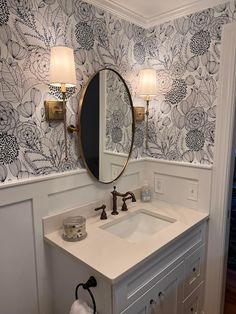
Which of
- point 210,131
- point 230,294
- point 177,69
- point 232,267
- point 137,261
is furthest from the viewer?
point 232,267

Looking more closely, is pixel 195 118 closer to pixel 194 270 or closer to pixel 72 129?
pixel 72 129

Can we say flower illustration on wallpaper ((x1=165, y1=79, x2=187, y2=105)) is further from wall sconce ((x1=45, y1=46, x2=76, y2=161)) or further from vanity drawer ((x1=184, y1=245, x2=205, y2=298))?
vanity drawer ((x1=184, y1=245, x2=205, y2=298))

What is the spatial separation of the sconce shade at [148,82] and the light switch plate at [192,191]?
2.31 feet

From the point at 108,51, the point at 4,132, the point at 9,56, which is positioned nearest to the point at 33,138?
the point at 4,132

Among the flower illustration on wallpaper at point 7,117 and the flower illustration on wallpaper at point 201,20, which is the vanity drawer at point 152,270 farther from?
the flower illustration on wallpaper at point 201,20

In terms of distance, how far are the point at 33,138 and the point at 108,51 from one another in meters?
0.77

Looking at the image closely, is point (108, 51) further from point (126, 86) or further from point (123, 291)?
point (123, 291)

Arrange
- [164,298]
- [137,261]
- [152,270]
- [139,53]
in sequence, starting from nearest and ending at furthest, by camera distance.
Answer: [137,261] < [152,270] < [164,298] < [139,53]

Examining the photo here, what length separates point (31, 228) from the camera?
4.12 ft

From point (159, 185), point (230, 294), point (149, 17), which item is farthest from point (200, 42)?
point (230, 294)

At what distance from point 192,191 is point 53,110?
3.60ft

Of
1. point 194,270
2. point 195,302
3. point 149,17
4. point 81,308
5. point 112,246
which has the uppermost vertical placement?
point 149,17

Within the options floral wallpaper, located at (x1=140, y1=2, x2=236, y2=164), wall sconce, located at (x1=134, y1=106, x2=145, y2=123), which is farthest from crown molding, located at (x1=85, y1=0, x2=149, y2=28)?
wall sconce, located at (x1=134, y1=106, x2=145, y2=123)

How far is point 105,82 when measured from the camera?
1.53 m
